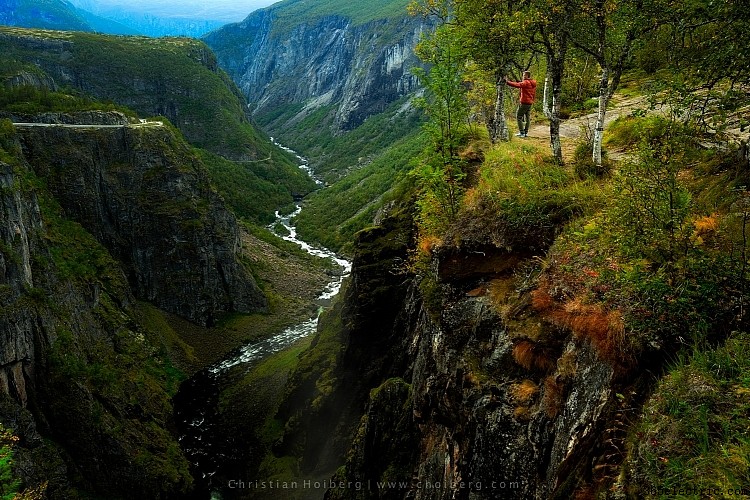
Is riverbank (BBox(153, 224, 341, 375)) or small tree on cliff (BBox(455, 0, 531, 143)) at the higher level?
small tree on cliff (BBox(455, 0, 531, 143))

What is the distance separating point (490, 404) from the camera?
39.6 feet

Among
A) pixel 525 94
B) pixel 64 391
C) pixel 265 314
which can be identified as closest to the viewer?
pixel 525 94

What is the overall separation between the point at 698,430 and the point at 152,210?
273 ft

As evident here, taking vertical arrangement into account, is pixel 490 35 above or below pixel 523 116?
above

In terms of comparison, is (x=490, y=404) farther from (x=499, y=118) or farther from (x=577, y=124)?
(x=577, y=124)

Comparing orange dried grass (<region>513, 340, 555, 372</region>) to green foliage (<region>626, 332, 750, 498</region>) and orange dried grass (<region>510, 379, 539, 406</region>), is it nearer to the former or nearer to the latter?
orange dried grass (<region>510, 379, 539, 406</region>)

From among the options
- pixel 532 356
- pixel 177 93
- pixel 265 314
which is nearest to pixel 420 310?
pixel 532 356

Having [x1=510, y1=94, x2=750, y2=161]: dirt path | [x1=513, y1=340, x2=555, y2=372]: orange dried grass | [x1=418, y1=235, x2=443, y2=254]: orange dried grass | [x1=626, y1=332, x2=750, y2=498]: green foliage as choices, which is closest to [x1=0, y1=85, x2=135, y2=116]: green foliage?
[x1=510, y1=94, x2=750, y2=161]: dirt path

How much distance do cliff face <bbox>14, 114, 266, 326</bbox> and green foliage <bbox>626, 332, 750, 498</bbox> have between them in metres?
80.8

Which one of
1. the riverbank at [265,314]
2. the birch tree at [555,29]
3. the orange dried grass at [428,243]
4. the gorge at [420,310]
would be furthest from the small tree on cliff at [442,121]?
the riverbank at [265,314]

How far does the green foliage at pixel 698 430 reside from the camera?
6102mm

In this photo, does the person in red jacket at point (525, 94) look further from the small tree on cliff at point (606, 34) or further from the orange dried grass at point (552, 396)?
the orange dried grass at point (552, 396)

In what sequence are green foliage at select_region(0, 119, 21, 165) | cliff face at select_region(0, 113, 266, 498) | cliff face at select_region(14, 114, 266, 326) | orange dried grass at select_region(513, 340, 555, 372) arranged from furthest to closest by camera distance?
cliff face at select_region(14, 114, 266, 326), green foliage at select_region(0, 119, 21, 165), cliff face at select_region(0, 113, 266, 498), orange dried grass at select_region(513, 340, 555, 372)

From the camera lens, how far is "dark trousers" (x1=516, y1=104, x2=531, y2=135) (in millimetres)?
21878
